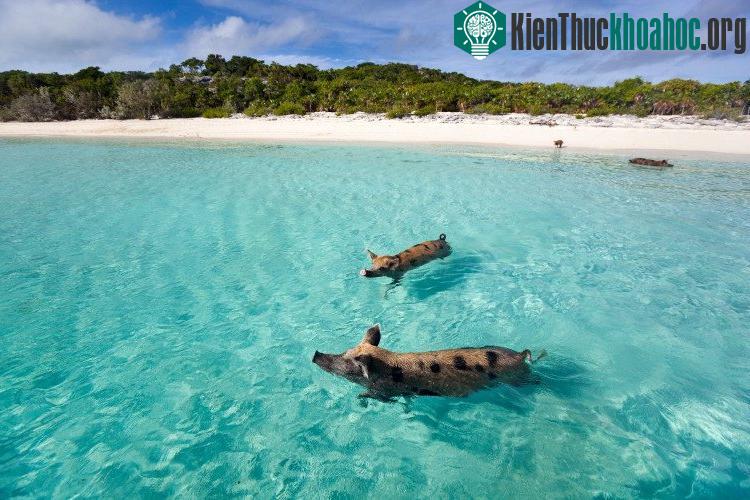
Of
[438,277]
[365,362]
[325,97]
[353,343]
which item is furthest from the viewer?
[325,97]

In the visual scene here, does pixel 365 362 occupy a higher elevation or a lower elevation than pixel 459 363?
higher

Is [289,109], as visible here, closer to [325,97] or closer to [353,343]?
[325,97]

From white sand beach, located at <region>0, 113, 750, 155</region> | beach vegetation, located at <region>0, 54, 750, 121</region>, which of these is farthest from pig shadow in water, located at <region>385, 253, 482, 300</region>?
beach vegetation, located at <region>0, 54, 750, 121</region>

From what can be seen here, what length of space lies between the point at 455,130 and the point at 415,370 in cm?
3263

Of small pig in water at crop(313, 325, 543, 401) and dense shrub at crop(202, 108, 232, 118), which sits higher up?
dense shrub at crop(202, 108, 232, 118)

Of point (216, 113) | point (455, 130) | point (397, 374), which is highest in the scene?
point (216, 113)

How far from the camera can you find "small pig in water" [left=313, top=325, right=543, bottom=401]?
14.1 ft

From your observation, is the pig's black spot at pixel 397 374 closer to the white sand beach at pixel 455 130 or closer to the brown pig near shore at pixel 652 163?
the brown pig near shore at pixel 652 163

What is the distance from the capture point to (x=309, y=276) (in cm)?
802

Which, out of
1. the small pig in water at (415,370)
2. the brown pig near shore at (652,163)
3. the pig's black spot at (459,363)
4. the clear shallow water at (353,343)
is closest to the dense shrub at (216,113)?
the clear shallow water at (353,343)

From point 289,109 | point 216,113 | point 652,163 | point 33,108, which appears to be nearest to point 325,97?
point 289,109

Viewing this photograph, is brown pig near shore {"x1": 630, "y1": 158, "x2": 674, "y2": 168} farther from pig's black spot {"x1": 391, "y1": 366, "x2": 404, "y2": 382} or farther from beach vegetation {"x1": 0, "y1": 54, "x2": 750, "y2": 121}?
pig's black spot {"x1": 391, "y1": 366, "x2": 404, "y2": 382}

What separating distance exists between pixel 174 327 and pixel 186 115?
46.0 metres

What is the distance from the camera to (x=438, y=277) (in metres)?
8.04
